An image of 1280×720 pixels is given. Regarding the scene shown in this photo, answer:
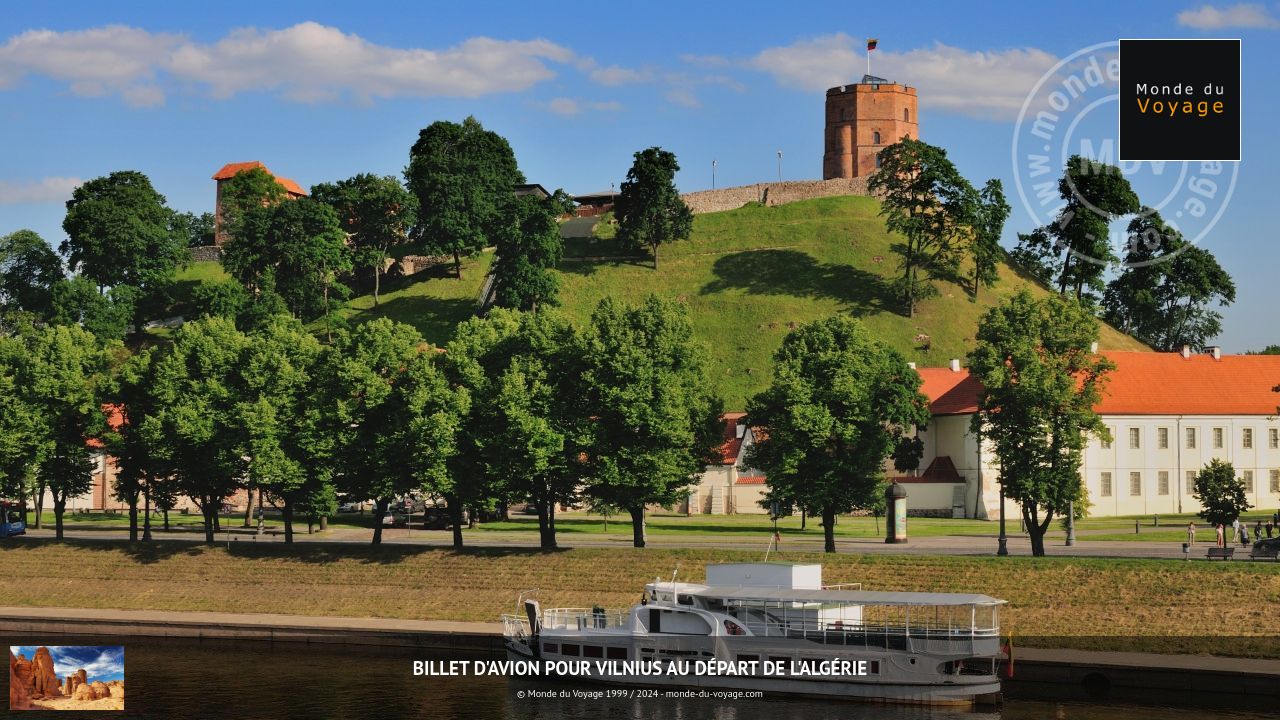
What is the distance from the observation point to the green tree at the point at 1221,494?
74.5 meters

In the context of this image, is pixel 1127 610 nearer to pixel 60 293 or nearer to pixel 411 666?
pixel 411 666

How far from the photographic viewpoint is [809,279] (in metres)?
148

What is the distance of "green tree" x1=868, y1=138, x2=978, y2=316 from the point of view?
137m

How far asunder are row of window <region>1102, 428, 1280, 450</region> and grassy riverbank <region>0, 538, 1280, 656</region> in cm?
4022

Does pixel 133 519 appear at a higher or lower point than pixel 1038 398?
lower

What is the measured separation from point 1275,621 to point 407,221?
112 meters

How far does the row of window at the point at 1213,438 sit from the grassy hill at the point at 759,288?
99.5 ft

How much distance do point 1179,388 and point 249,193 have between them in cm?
10772

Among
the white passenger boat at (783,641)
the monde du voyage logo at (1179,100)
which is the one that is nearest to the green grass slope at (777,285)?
the monde du voyage logo at (1179,100)

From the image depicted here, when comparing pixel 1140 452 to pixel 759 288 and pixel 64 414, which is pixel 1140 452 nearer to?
pixel 759 288

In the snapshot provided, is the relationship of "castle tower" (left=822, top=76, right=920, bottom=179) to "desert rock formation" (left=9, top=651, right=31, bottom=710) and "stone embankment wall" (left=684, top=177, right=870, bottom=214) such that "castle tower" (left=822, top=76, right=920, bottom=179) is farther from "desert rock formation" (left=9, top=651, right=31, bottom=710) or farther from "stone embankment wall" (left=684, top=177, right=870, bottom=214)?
"desert rock formation" (left=9, top=651, right=31, bottom=710)

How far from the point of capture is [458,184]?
150750 mm

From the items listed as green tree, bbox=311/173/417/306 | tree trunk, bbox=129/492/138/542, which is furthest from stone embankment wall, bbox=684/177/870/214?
tree trunk, bbox=129/492/138/542

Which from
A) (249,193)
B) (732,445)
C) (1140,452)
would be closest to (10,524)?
(732,445)
